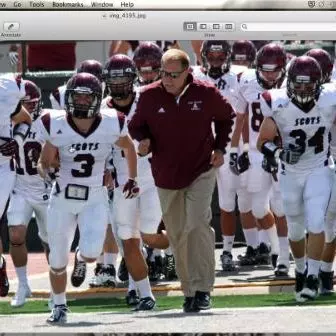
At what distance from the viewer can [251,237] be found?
14.3 metres

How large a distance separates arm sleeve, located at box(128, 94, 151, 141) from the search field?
1363 mm

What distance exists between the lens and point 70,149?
36.3 feet

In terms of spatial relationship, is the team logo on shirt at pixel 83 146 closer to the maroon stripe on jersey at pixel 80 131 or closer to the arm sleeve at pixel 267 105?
the maroon stripe on jersey at pixel 80 131

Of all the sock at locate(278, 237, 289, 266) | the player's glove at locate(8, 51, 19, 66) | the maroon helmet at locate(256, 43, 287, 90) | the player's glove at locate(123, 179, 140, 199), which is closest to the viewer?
the player's glove at locate(123, 179, 140, 199)

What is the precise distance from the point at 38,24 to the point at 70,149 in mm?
1630

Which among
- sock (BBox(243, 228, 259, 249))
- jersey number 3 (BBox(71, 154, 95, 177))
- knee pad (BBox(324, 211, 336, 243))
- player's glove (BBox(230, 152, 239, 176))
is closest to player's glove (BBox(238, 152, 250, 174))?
player's glove (BBox(230, 152, 239, 176))

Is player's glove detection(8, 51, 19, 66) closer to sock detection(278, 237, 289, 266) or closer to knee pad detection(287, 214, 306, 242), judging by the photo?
sock detection(278, 237, 289, 266)

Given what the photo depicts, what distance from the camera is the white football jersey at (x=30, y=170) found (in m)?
13.0

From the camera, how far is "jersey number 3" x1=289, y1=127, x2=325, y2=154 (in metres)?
11.8

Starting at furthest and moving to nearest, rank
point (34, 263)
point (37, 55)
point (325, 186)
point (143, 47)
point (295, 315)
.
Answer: point (37, 55) → point (34, 263) → point (143, 47) → point (325, 186) → point (295, 315)

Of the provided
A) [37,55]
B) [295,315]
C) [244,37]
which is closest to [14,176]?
[244,37]

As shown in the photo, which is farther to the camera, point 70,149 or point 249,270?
point 249,270

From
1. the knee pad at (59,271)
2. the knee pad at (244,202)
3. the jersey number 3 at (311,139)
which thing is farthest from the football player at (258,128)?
the knee pad at (59,271)

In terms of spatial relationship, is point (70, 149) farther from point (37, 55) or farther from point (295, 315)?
point (37, 55)
